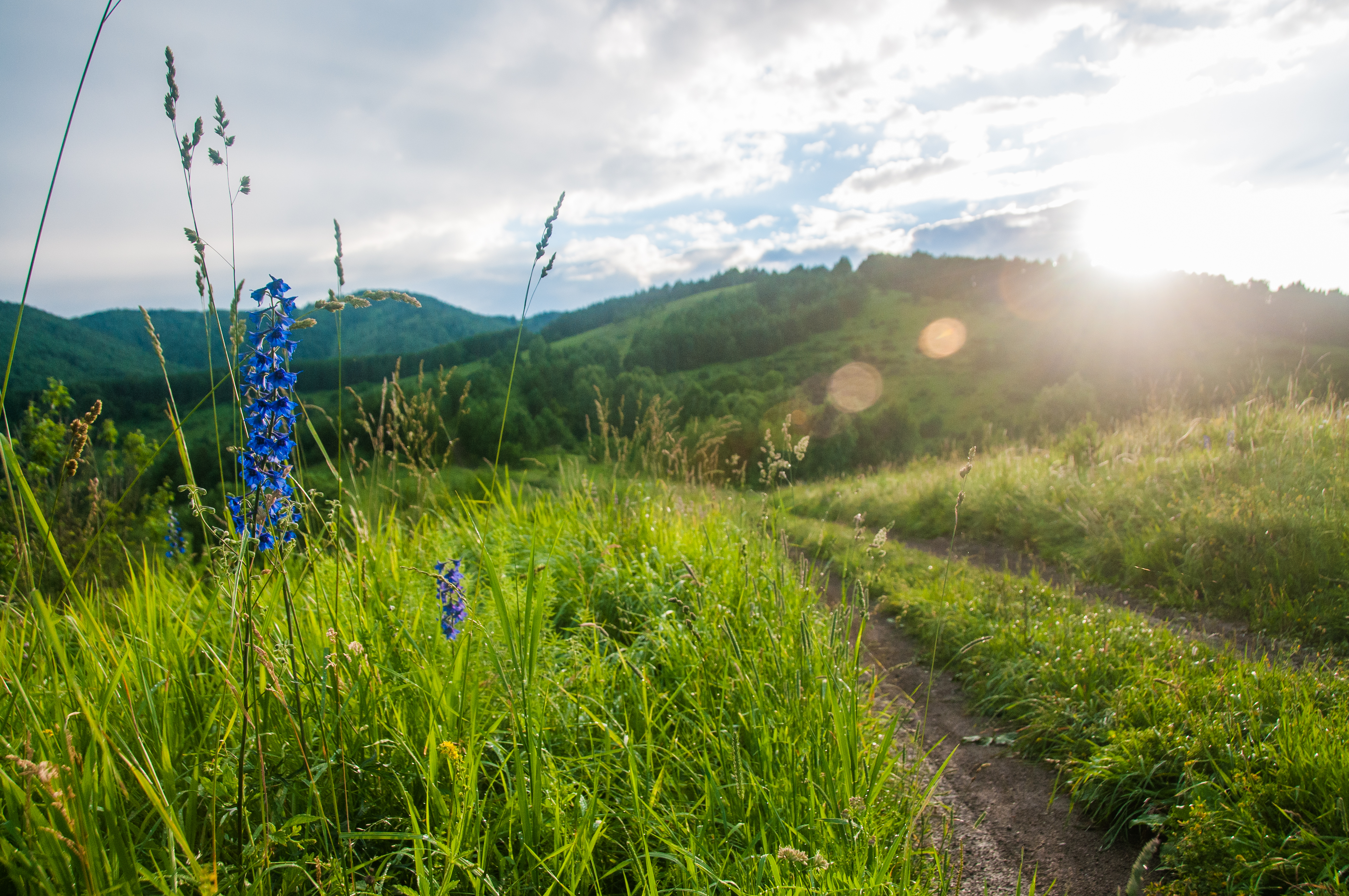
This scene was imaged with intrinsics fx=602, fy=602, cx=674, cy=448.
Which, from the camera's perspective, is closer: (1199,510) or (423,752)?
(423,752)

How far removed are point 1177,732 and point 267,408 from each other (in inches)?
179

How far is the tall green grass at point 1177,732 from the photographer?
2.55 m

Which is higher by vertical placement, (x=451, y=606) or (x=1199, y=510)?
(x=451, y=606)

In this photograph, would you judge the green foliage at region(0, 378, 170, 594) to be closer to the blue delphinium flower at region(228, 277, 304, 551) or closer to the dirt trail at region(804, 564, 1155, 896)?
the blue delphinium flower at region(228, 277, 304, 551)

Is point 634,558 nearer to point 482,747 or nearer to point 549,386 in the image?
point 482,747

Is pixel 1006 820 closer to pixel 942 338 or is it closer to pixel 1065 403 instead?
pixel 1065 403

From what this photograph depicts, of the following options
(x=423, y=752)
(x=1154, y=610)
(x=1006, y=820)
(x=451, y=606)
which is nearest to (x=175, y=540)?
(x=451, y=606)

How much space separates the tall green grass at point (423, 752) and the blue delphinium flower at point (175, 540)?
3.02m

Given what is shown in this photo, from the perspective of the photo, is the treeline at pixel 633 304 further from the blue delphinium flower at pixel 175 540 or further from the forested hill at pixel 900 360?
the blue delphinium flower at pixel 175 540

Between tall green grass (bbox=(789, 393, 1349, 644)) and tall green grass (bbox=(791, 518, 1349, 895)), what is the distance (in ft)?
3.33

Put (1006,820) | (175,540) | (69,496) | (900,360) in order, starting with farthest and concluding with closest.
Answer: (900,360)
(69,496)
(175,540)
(1006,820)

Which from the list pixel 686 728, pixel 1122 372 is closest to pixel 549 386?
pixel 1122 372

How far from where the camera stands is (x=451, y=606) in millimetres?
2988

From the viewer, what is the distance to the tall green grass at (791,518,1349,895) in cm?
255
